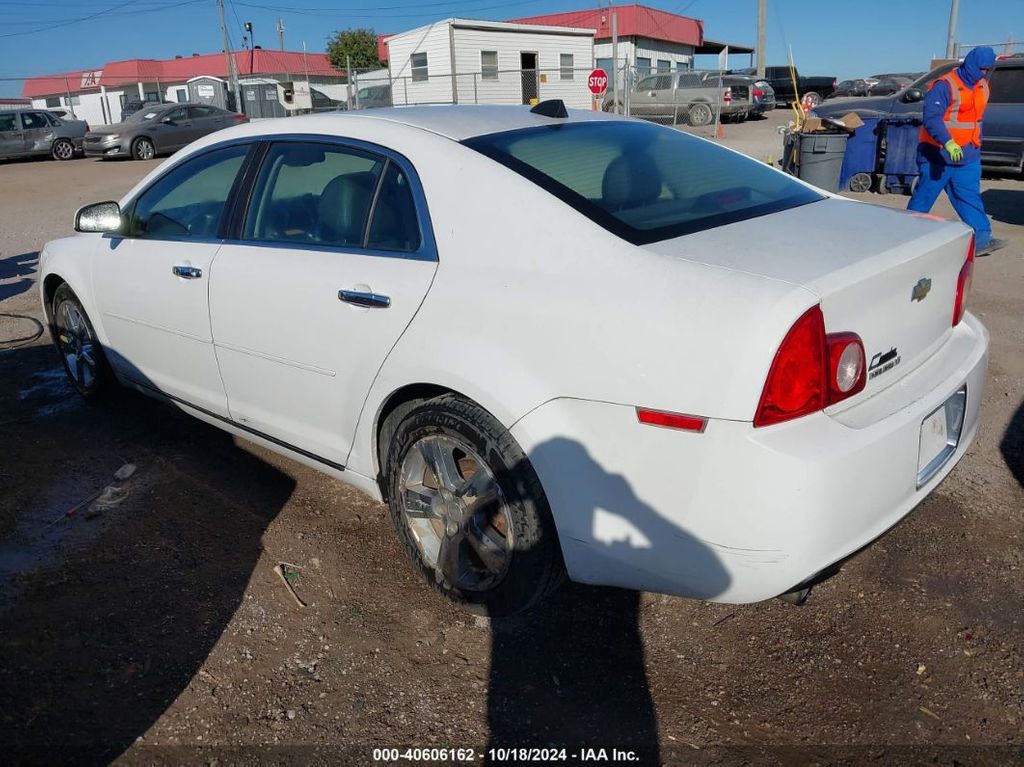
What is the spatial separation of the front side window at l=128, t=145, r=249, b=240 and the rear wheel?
2471cm

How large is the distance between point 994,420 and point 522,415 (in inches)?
124

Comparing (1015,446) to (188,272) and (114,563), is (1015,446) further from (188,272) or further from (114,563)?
(114,563)

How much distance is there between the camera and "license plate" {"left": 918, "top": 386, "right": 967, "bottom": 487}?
2439mm

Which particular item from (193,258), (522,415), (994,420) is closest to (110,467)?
(193,258)

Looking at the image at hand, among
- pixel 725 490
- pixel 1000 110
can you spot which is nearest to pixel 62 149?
pixel 1000 110

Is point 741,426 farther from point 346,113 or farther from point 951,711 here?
point 346,113

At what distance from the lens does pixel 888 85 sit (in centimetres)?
3994

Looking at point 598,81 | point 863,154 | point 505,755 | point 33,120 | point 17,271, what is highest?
point 598,81

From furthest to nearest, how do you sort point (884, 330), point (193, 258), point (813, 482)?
point (193, 258) → point (884, 330) → point (813, 482)

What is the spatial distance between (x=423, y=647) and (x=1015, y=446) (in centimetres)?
308

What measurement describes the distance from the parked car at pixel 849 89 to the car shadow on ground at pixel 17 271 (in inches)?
1465

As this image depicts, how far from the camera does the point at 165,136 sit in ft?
74.4

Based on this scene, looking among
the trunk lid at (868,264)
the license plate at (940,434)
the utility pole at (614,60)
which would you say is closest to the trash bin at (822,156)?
the utility pole at (614,60)

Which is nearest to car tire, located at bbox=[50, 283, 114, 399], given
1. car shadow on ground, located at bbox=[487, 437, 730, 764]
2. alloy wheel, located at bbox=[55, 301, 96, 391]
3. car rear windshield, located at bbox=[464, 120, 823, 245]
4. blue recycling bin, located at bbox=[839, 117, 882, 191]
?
alloy wheel, located at bbox=[55, 301, 96, 391]
